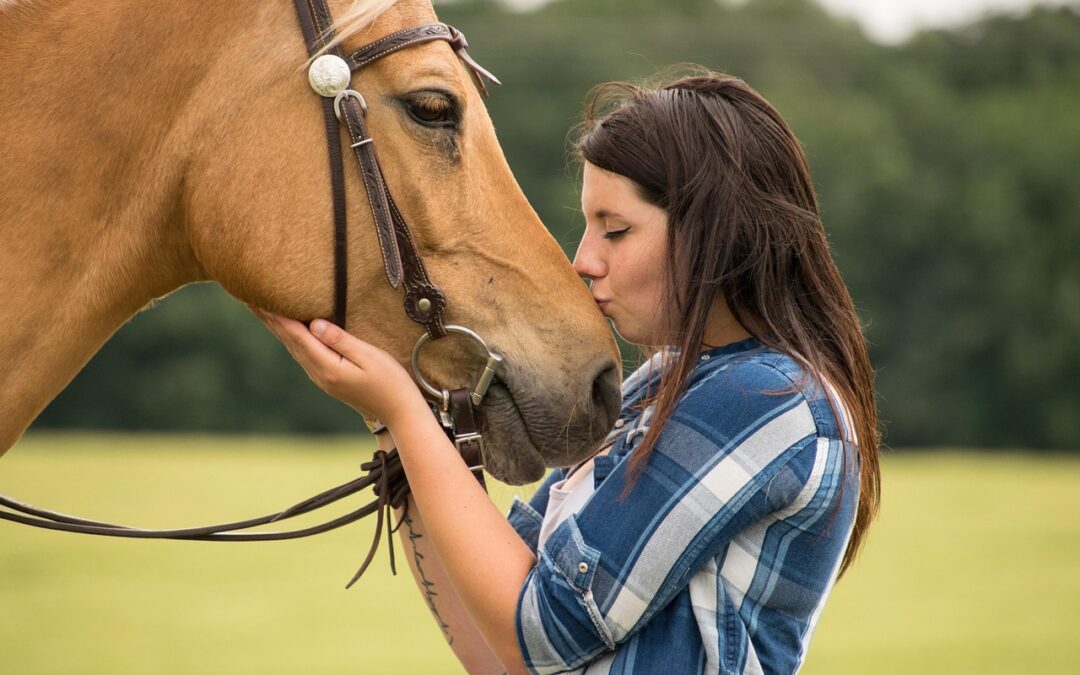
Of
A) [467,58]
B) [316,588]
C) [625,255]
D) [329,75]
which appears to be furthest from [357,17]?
[316,588]

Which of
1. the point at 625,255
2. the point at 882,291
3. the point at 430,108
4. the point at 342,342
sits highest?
the point at 882,291

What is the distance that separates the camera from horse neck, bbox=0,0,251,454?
6.95ft

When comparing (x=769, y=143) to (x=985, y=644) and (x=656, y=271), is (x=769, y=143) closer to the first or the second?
(x=656, y=271)

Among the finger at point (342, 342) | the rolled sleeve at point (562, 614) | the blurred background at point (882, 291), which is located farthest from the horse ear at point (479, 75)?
the blurred background at point (882, 291)

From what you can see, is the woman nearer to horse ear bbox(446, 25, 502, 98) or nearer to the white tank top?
the white tank top

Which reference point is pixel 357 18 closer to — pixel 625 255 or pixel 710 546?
pixel 625 255

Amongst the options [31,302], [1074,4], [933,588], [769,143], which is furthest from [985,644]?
[1074,4]

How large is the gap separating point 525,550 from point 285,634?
776cm

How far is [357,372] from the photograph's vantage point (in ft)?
6.95

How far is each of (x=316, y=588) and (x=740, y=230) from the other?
9665 millimetres

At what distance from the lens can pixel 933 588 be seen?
11.5m

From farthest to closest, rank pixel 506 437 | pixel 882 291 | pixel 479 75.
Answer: pixel 882 291 → pixel 479 75 → pixel 506 437

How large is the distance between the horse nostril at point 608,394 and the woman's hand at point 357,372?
35 cm

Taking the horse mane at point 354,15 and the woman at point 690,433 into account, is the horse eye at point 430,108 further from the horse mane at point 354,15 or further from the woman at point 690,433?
the woman at point 690,433
